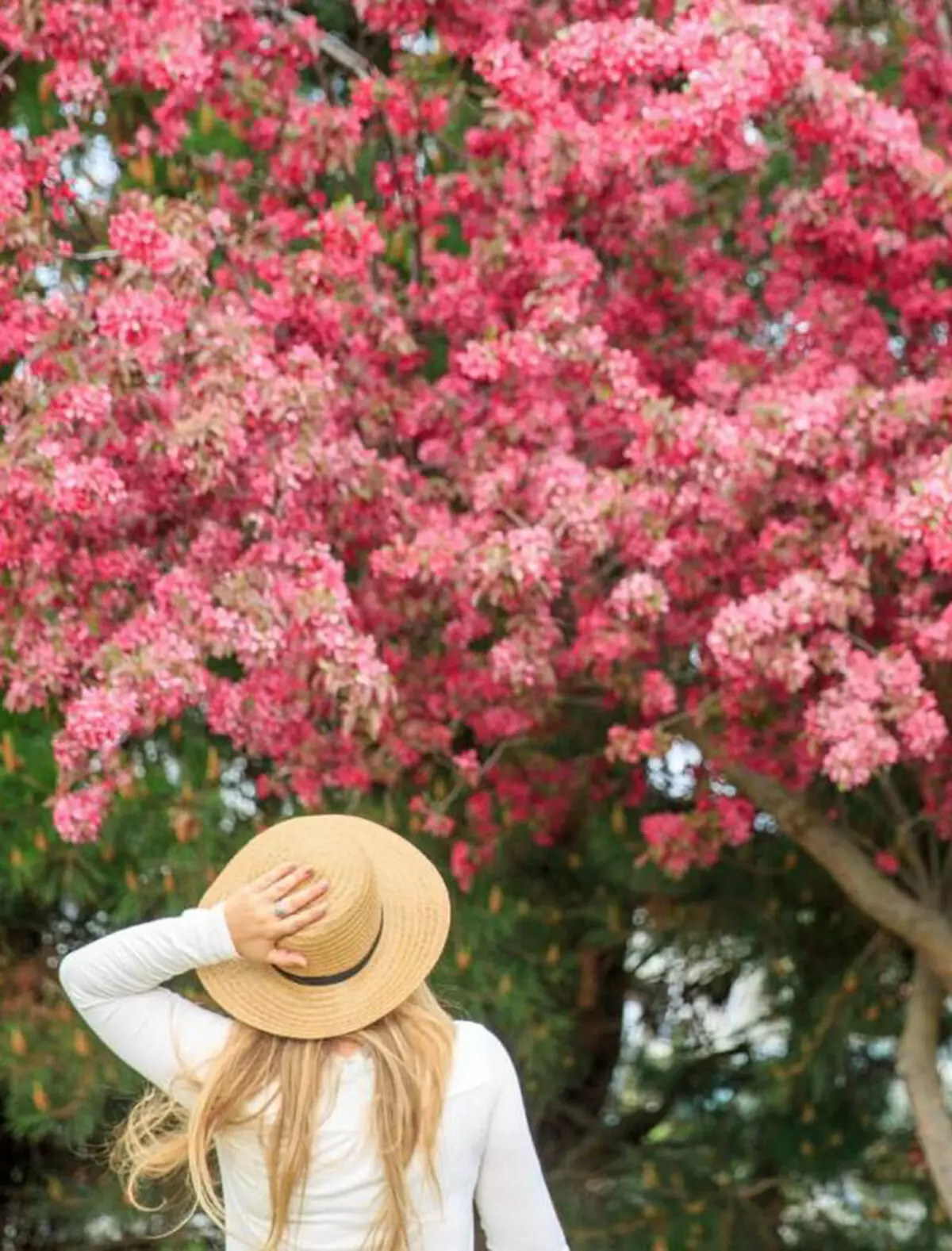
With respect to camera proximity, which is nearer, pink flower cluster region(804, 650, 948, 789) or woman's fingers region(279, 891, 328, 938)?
woman's fingers region(279, 891, 328, 938)

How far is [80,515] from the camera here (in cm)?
423

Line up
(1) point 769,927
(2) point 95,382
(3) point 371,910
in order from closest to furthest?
(3) point 371,910 → (2) point 95,382 → (1) point 769,927

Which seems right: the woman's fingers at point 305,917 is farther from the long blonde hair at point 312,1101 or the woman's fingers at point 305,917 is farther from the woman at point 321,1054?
the long blonde hair at point 312,1101

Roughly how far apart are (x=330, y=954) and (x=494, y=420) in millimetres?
2608

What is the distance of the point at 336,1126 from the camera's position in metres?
2.11

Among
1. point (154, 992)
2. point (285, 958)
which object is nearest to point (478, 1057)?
point (285, 958)

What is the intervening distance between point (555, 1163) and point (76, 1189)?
5.28ft

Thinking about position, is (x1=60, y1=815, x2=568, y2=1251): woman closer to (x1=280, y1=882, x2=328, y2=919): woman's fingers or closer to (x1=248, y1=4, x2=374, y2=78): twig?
(x1=280, y1=882, x2=328, y2=919): woman's fingers

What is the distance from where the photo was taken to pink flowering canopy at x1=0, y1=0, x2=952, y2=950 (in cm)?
415

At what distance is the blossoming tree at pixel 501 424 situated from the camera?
415cm

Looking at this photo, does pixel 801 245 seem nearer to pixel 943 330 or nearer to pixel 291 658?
pixel 943 330

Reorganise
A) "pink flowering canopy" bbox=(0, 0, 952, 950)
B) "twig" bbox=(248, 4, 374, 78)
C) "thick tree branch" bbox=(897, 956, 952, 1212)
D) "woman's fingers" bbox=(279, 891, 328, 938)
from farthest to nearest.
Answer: "thick tree branch" bbox=(897, 956, 952, 1212)
"twig" bbox=(248, 4, 374, 78)
"pink flowering canopy" bbox=(0, 0, 952, 950)
"woman's fingers" bbox=(279, 891, 328, 938)

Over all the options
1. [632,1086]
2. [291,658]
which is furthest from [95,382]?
[632,1086]

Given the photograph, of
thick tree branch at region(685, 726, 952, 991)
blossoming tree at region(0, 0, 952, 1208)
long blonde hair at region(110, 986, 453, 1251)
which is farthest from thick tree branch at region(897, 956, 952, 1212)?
long blonde hair at region(110, 986, 453, 1251)
